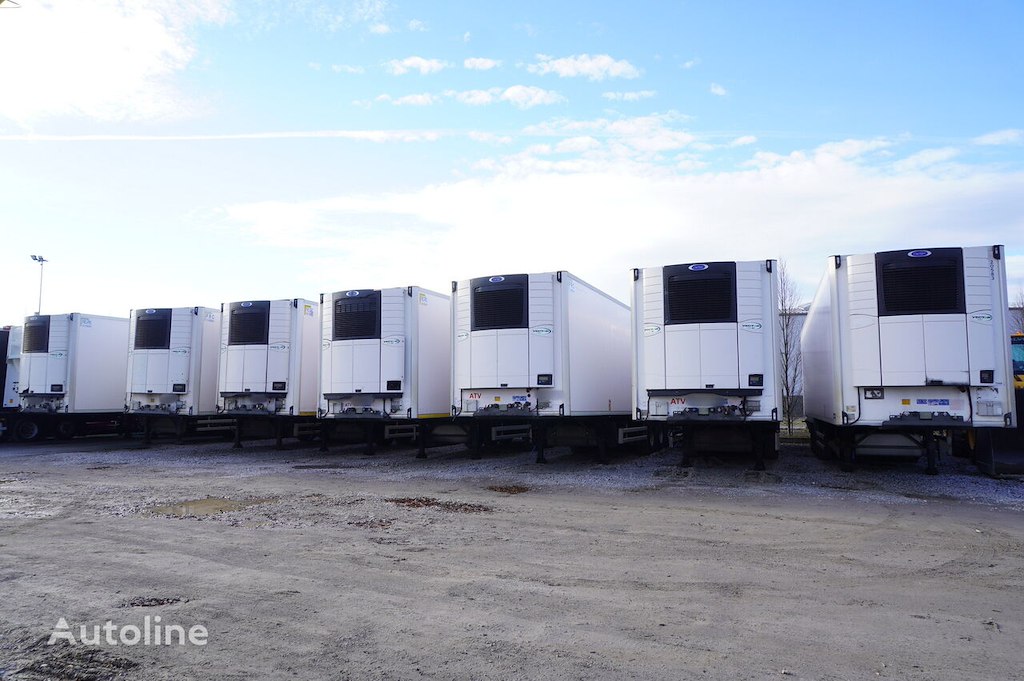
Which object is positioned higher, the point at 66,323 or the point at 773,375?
the point at 66,323

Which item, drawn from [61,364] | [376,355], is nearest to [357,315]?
[376,355]

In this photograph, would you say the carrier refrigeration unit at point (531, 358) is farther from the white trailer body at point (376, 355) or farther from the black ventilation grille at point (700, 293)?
the black ventilation grille at point (700, 293)

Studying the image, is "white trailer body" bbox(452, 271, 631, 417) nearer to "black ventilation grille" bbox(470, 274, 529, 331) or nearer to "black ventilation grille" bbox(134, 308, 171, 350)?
"black ventilation grille" bbox(470, 274, 529, 331)

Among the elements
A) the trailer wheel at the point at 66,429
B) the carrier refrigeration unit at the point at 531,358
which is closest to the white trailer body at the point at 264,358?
the carrier refrigeration unit at the point at 531,358

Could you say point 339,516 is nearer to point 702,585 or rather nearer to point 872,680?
point 702,585

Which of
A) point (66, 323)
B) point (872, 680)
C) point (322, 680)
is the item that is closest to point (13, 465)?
point (66, 323)

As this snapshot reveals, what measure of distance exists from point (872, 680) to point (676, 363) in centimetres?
914

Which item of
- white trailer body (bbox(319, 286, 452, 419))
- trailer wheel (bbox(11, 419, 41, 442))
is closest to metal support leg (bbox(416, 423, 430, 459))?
white trailer body (bbox(319, 286, 452, 419))

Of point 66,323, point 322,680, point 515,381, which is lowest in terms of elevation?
point 322,680

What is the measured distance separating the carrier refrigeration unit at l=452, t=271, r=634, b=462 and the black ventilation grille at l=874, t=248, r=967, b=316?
19.8 ft

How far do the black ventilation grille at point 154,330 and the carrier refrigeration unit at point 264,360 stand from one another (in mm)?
2500

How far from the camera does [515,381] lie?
14492mm

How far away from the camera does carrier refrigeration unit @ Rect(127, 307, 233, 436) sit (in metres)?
20.5

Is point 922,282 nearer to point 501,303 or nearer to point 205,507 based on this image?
point 501,303
